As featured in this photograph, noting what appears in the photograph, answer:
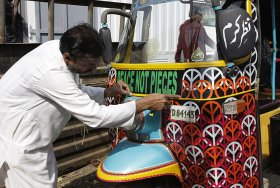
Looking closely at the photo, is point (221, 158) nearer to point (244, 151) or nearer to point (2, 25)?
point (244, 151)

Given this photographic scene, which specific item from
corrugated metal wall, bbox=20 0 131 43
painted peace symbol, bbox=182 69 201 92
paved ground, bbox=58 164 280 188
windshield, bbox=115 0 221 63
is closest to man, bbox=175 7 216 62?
windshield, bbox=115 0 221 63

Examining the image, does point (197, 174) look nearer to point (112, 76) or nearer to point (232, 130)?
point (232, 130)

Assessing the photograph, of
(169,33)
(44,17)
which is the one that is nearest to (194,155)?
(169,33)

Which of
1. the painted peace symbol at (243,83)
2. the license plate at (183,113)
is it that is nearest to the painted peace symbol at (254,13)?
the painted peace symbol at (243,83)

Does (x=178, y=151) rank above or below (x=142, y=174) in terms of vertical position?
above

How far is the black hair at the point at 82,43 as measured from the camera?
A: 2.10m

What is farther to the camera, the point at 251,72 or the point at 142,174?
the point at 251,72

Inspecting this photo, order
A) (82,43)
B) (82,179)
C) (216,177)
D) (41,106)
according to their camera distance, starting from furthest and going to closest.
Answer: (82,179), (216,177), (41,106), (82,43)

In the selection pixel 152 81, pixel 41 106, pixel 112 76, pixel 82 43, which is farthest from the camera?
pixel 112 76

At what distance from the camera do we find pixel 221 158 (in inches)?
96.0

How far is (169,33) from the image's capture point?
9.39 feet

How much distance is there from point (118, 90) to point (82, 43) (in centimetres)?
74

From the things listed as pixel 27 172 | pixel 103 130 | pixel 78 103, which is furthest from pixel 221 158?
pixel 103 130

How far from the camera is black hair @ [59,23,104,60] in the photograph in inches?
82.8
